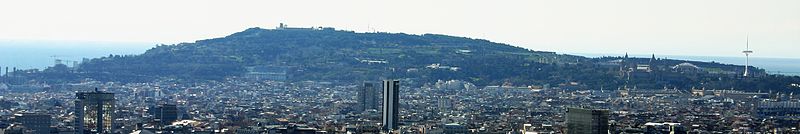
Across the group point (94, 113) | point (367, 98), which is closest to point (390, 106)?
point (94, 113)

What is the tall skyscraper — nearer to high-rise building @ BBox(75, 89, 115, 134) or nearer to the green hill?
high-rise building @ BBox(75, 89, 115, 134)

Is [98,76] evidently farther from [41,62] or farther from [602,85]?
[41,62]

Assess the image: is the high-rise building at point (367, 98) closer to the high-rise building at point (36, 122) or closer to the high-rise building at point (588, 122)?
the high-rise building at point (36, 122)

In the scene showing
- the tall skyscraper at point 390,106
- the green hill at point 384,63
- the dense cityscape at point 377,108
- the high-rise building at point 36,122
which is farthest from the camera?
the green hill at point 384,63

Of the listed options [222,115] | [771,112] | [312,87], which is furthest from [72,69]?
[771,112]

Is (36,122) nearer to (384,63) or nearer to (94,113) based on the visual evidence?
(94,113)

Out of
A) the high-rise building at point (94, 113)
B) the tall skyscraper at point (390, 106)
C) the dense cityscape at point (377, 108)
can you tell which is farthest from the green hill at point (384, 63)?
the high-rise building at point (94, 113)

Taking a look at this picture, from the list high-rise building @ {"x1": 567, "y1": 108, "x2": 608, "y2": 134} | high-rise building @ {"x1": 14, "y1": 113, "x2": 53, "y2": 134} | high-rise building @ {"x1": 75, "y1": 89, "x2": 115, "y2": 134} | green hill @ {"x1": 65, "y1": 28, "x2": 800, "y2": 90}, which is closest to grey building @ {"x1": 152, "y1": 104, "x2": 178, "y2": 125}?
high-rise building @ {"x1": 75, "y1": 89, "x2": 115, "y2": 134}
